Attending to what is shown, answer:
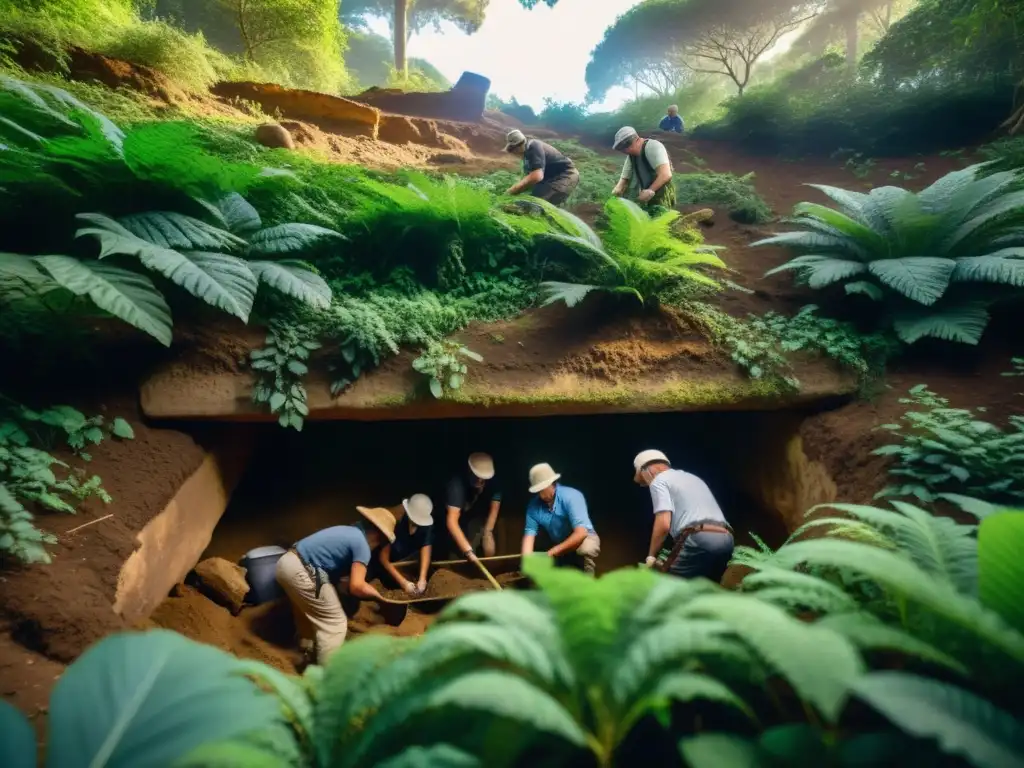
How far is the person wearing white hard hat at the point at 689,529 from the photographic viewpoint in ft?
12.7

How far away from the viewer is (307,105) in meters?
9.38

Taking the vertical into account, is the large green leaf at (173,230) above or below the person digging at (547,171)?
below

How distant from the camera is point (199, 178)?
3967 mm

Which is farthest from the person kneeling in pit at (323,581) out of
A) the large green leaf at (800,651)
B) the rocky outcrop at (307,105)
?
the rocky outcrop at (307,105)

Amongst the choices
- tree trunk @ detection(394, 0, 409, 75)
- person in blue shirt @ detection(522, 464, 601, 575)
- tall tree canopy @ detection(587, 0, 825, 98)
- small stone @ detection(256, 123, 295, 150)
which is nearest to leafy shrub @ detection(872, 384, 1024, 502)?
person in blue shirt @ detection(522, 464, 601, 575)

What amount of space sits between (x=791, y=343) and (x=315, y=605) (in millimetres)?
4469

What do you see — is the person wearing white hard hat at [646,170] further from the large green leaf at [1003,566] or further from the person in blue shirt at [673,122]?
the person in blue shirt at [673,122]

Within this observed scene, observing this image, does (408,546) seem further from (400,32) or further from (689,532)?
(400,32)

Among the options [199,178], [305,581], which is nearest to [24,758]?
[305,581]

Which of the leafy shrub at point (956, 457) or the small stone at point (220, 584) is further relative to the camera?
the small stone at point (220, 584)

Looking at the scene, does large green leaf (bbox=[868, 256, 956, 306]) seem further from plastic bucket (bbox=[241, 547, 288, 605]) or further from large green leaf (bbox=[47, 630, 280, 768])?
plastic bucket (bbox=[241, 547, 288, 605])

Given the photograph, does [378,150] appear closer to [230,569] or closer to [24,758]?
[230,569]

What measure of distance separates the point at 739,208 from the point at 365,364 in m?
5.43

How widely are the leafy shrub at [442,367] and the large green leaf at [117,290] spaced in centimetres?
171
